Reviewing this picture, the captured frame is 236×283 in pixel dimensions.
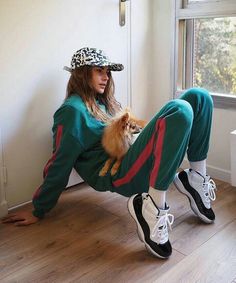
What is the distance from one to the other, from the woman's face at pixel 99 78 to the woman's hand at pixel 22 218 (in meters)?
0.69

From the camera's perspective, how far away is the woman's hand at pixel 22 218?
1777 mm

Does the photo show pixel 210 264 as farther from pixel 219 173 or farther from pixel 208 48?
pixel 208 48

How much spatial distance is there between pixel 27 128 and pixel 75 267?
78 cm

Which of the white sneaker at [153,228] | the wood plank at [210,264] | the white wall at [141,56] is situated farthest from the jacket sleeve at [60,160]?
the white wall at [141,56]

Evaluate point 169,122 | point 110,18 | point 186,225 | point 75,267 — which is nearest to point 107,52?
point 110,18

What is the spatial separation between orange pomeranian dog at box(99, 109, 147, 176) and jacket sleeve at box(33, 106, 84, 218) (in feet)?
0.48

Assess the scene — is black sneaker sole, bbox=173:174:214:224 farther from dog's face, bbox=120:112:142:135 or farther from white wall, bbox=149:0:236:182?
white wall, bbox=149:0:236:182

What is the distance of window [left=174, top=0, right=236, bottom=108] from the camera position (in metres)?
2.11

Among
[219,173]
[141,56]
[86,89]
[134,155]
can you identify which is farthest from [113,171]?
[141,56]

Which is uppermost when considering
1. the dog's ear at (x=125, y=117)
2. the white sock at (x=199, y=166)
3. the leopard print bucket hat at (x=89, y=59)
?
the leopard print bucket hat at (x=89, y=59)

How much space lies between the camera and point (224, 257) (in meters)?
1.51

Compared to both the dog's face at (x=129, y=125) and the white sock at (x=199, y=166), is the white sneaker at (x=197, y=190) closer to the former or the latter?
the white sock at (x=199, y=166)

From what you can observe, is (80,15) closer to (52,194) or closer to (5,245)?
(52,194)

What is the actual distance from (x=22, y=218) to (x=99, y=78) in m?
0.77
